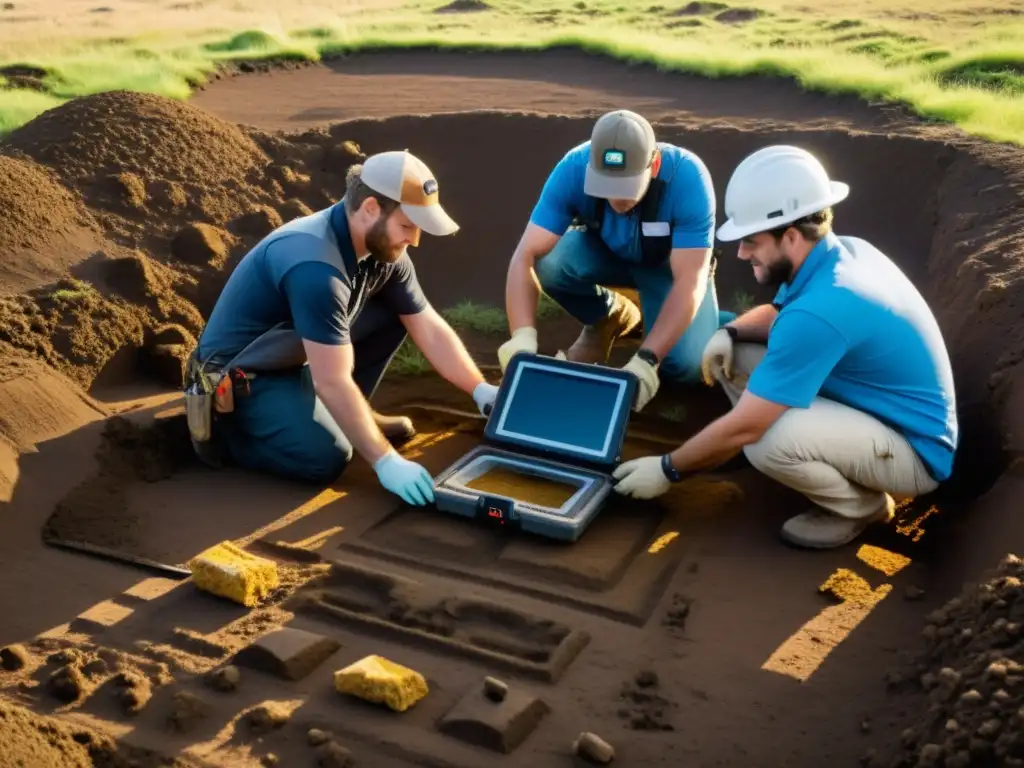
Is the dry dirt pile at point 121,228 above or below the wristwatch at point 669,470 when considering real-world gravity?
above

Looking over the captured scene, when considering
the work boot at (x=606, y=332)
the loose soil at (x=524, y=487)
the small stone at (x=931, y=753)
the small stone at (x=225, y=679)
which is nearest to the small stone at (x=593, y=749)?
the small stone at (x=931, y=753)

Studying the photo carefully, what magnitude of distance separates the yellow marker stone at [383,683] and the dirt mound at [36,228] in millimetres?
3451

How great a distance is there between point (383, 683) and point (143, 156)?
4898mm

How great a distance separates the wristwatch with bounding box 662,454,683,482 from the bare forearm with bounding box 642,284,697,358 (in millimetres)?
735

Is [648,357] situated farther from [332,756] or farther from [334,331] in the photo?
[332,756]

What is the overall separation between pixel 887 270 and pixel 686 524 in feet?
4.05

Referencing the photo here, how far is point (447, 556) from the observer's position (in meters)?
3.87

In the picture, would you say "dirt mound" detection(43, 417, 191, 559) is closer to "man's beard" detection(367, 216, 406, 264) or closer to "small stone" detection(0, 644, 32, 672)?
"small stone" detection(0, 644, 32, 672)

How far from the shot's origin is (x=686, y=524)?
4.14 m

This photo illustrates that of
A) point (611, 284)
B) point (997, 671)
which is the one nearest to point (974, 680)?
point (997, 671)

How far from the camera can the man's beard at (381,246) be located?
399 cm

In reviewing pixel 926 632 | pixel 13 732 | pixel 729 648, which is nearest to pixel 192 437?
pixel 13 732

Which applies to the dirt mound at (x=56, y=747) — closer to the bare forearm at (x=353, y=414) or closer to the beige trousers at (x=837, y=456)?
the bare forearm at (x=353, y=414)

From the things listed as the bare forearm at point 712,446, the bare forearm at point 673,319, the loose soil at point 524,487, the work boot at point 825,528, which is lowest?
the work boot at point 825,528
